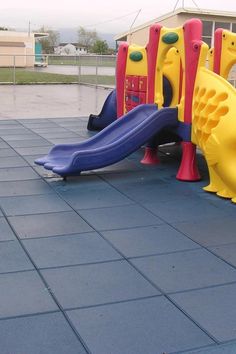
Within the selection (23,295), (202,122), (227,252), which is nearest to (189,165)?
(202,122)

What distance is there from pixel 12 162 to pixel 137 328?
5.22 meters

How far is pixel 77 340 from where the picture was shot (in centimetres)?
310

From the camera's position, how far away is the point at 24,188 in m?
6.57

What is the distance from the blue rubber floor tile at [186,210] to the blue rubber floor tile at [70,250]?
1019 millimetres

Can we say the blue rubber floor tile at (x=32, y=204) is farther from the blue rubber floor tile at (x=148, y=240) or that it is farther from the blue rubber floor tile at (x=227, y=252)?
the blue rubber floor tile at (x=227, y=252)

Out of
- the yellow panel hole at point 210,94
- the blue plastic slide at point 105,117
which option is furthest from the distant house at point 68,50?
the yellow panel hole at point 210,94

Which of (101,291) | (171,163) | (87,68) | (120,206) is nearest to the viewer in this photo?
(101,291)

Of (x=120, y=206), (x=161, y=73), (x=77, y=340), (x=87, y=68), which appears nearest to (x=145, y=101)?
(x=161, y=73)

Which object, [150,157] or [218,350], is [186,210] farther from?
[218,350]

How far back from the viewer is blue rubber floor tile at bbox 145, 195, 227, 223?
555cm

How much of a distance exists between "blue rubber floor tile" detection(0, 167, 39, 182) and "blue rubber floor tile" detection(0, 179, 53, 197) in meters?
0.20

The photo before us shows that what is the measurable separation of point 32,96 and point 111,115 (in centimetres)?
883

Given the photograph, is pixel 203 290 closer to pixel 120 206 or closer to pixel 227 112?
pixel 120 206

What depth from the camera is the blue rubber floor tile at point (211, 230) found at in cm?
487
